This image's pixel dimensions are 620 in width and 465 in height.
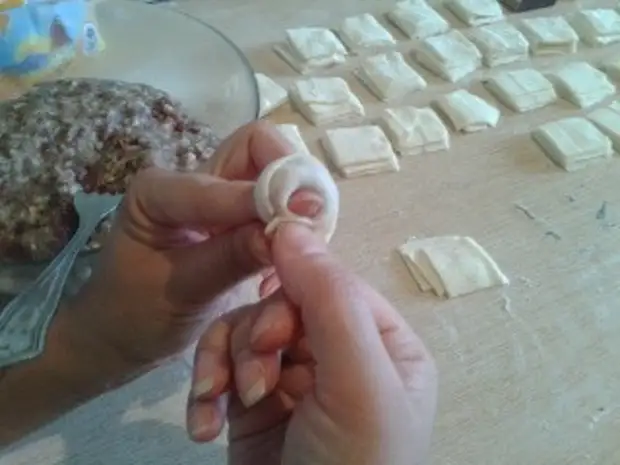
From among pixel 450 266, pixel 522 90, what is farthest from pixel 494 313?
pixel 522 90

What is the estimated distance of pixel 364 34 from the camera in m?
0.91

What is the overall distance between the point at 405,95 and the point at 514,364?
0.34 meters

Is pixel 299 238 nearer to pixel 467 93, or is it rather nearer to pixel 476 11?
pixel 467 93

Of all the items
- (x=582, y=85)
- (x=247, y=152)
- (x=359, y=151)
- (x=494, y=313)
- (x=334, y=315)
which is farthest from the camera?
(x=582, y=85)

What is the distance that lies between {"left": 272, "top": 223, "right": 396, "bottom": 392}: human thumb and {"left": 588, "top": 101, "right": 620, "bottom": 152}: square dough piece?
0.52 m

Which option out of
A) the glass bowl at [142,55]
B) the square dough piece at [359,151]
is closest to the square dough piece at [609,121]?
the square dough piece at [359,151]

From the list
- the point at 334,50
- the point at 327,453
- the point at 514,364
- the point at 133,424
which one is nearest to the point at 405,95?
the point at 334,50

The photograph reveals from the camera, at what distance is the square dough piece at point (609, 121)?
815mm

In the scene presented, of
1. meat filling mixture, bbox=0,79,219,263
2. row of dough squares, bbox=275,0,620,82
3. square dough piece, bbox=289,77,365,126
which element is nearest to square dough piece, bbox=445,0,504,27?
row of dough squares, bbox=275,0,620,82

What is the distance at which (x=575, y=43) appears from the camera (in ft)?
3.09

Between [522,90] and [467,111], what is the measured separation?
0.07 metres

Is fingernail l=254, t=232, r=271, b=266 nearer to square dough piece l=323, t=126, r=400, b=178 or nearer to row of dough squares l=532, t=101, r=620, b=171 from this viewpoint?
square dough piece l=323, t=126, r=400, b=178

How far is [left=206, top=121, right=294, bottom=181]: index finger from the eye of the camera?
44 cm

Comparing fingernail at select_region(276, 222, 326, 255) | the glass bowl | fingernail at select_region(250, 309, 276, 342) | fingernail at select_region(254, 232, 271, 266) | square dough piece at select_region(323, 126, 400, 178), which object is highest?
fingernail at select_region(276, 222, 326, 255)
